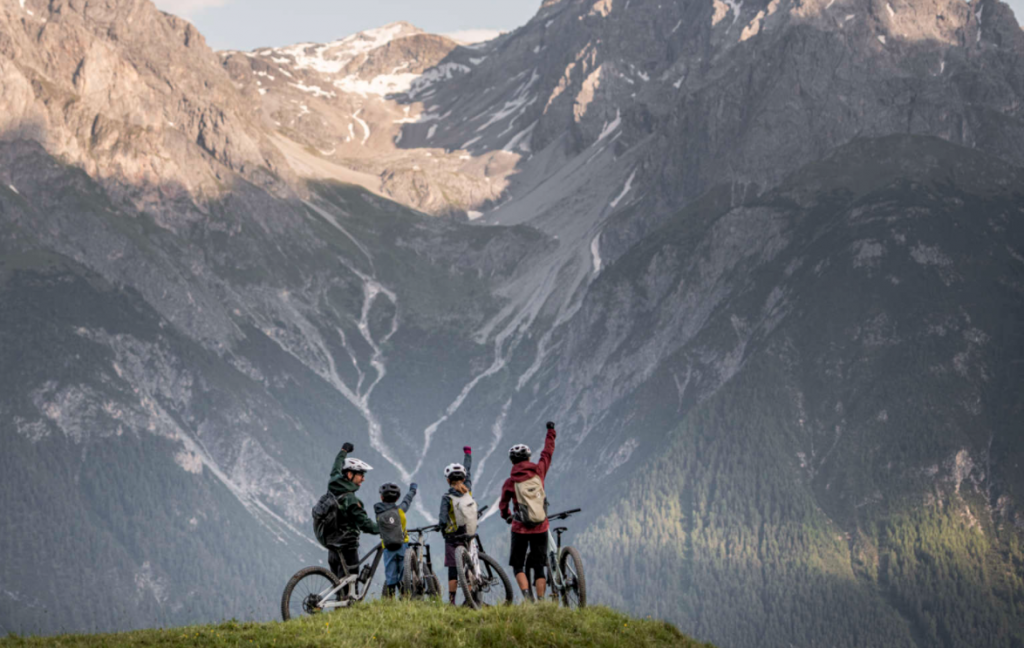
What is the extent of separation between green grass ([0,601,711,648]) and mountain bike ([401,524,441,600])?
7.09 feet

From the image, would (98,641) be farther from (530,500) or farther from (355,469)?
(530,500)

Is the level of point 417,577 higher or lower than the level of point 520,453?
lower

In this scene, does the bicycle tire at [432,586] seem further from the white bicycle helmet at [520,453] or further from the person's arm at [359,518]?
the white bicycle helmet at [520,453]

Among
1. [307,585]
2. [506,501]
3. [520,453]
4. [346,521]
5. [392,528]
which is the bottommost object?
[307,585]

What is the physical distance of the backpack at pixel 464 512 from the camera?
35938 mm

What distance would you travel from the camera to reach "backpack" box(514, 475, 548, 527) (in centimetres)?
3516

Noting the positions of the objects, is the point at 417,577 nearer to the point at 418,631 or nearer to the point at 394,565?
the point at 394,565

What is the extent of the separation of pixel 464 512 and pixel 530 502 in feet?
7.02

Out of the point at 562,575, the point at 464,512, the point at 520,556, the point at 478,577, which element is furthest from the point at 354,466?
the point at 562,575

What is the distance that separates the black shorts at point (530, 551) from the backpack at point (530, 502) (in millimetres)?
461

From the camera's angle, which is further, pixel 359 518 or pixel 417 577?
pixel 417 577

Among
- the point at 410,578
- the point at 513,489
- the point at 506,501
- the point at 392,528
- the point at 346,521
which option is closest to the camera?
the point at 506,501

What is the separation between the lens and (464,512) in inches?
1414

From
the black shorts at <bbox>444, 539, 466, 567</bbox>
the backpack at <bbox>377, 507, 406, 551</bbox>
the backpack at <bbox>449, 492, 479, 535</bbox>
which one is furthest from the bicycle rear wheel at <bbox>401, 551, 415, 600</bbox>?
the backpack at <bbox>449, 492, 479, 535</bbox>
